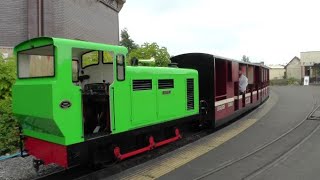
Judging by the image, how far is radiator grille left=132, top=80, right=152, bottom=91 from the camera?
8.55 meters

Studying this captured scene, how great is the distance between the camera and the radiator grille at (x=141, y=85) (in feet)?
28.0

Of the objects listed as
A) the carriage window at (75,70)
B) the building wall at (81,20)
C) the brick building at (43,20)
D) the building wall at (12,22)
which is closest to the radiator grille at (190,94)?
the carriage window at (75,70)

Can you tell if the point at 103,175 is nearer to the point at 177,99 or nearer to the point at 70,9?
the point at 177,99

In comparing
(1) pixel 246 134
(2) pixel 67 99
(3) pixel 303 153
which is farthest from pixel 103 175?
(1) pixel 246 134

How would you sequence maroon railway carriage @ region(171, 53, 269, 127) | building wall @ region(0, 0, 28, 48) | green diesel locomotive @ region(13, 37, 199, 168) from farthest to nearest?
building wall @ region(0, 0, 28, 48) < maroon railway carriage @ region(171, 53, 269, 127) < green diesel locomotive @ region(13, 37, 199, 168)

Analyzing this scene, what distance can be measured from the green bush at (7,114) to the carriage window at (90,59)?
10.7 ft

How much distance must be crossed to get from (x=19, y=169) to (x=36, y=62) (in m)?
2.48

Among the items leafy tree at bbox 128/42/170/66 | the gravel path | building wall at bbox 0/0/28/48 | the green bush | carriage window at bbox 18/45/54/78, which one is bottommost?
the gravel path

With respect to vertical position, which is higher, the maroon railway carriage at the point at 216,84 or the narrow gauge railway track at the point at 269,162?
the maroon railway carriage at the point at 216,84

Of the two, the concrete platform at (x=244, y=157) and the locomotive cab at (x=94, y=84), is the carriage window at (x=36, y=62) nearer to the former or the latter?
the locomotive cab at (x=94, y=84)

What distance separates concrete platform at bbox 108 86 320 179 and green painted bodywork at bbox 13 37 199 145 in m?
1.16

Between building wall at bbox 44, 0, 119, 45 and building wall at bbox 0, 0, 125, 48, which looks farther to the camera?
building wall at bbox 44, 0, 119, 45

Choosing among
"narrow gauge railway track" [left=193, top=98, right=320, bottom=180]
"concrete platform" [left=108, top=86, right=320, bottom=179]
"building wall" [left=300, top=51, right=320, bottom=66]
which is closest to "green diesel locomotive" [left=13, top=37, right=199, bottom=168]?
"concrete platform" [left=108, top=86, right=320, bottom=179]

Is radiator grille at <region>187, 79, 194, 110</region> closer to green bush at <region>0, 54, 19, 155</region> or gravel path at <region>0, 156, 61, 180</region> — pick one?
gravel path at <region>0, 156, 61, 180</region>
